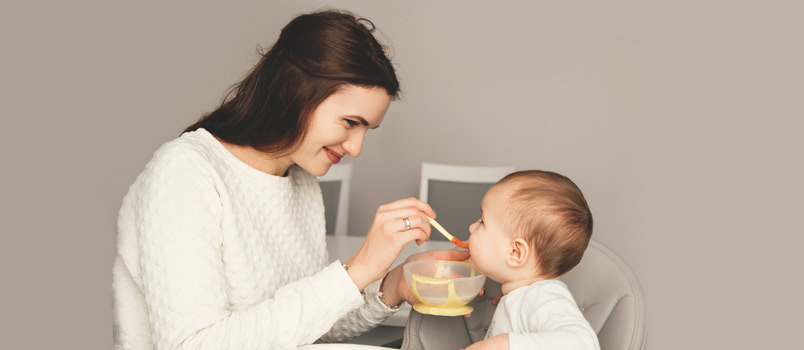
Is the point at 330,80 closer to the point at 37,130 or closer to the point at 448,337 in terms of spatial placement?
the point at 448,337

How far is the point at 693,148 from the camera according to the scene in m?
3.86

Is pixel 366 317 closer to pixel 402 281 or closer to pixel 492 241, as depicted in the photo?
pixel 402 281

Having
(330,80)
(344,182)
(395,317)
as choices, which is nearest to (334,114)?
(330,80)

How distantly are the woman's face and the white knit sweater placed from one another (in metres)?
0.14

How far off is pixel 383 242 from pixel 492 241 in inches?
13.3

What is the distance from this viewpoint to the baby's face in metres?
1.45

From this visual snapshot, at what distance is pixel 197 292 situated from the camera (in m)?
1.18

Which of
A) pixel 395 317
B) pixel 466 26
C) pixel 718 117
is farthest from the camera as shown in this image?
pixel 466 26

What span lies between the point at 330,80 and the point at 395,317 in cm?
87

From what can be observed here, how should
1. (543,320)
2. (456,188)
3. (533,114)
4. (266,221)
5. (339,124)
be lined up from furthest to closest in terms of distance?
(533,114) < (456,188) < (266,221) < (339,124) < (543,320)

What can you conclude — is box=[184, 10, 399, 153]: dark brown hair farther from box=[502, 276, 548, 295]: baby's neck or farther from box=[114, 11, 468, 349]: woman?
box=[502, 276, 548, 295]: baby's neck

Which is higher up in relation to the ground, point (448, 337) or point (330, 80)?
point (330, 80)

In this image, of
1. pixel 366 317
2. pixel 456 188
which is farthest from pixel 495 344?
pixel 456 188

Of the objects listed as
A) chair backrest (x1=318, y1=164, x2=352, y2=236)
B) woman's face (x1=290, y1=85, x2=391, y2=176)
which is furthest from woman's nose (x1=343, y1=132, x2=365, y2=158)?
chair backrest (x1=318, y1=164, x2=352, y2=236)
